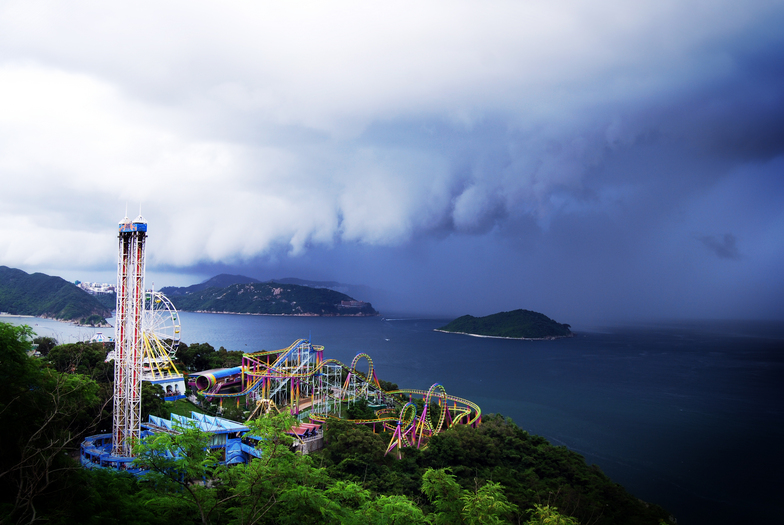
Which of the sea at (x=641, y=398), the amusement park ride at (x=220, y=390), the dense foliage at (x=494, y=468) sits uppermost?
the amusement park ride at (x=220, y=390)

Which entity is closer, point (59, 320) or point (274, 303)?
point (59, 320)

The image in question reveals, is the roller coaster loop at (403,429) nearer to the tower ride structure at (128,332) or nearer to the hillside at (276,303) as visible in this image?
the tower ride structure at (128,332)

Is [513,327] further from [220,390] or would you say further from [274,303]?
[274,303]

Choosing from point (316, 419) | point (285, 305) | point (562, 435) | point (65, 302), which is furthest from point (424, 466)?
point (285, 305)

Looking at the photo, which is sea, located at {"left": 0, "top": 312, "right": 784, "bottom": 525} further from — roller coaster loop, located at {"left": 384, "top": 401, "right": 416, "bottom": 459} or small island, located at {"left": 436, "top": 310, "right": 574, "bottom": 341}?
roller coaster loop, located at {"left": 384, "top": 401, "right": 416, "bottom": 459}

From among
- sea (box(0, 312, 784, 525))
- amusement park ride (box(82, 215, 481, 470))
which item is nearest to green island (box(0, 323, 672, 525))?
amusement park ride (box(82, 215, 481, 470))

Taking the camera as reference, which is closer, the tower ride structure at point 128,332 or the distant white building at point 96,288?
the tower ride structure at point 128,332

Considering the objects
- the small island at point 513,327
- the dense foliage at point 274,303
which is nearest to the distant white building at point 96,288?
the dense foliage at point 274,303

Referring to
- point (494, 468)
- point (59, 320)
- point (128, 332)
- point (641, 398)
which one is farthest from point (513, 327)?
point (59, 320)
